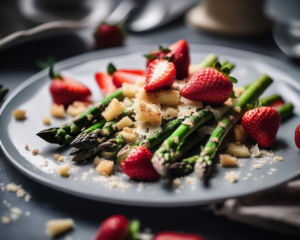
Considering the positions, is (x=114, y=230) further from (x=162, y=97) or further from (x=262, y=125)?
(x=262, y=125)

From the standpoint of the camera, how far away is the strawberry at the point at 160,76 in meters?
1.59

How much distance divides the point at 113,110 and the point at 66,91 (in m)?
0.41

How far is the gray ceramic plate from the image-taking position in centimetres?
122

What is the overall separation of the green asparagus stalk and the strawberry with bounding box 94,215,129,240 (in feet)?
1.20

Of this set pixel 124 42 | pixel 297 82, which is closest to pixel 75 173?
pixel 297 82

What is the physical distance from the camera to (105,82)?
203 centimetres

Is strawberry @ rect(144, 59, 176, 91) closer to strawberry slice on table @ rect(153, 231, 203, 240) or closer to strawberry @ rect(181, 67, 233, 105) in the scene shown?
strawberry @ rect(181, 67, 233, 105)

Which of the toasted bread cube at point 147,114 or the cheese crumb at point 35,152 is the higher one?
the toasted bread cube at point 147,114

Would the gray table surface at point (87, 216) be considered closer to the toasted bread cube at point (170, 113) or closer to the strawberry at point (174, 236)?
the strawberry at point (174, 236)

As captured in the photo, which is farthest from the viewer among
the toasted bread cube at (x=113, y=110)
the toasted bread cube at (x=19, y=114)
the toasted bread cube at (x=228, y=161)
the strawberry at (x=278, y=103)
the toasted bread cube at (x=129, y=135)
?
the strawberry at (x=278, y=103)

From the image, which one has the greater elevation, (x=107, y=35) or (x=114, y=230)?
(x=107, y=35)

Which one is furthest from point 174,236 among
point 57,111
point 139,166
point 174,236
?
point 57,111

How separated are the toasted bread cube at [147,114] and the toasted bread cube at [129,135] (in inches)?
2.5

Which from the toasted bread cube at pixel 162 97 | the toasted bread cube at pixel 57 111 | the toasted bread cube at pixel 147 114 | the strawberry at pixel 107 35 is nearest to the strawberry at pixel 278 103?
the toasted bread cube at pixel 162 97
